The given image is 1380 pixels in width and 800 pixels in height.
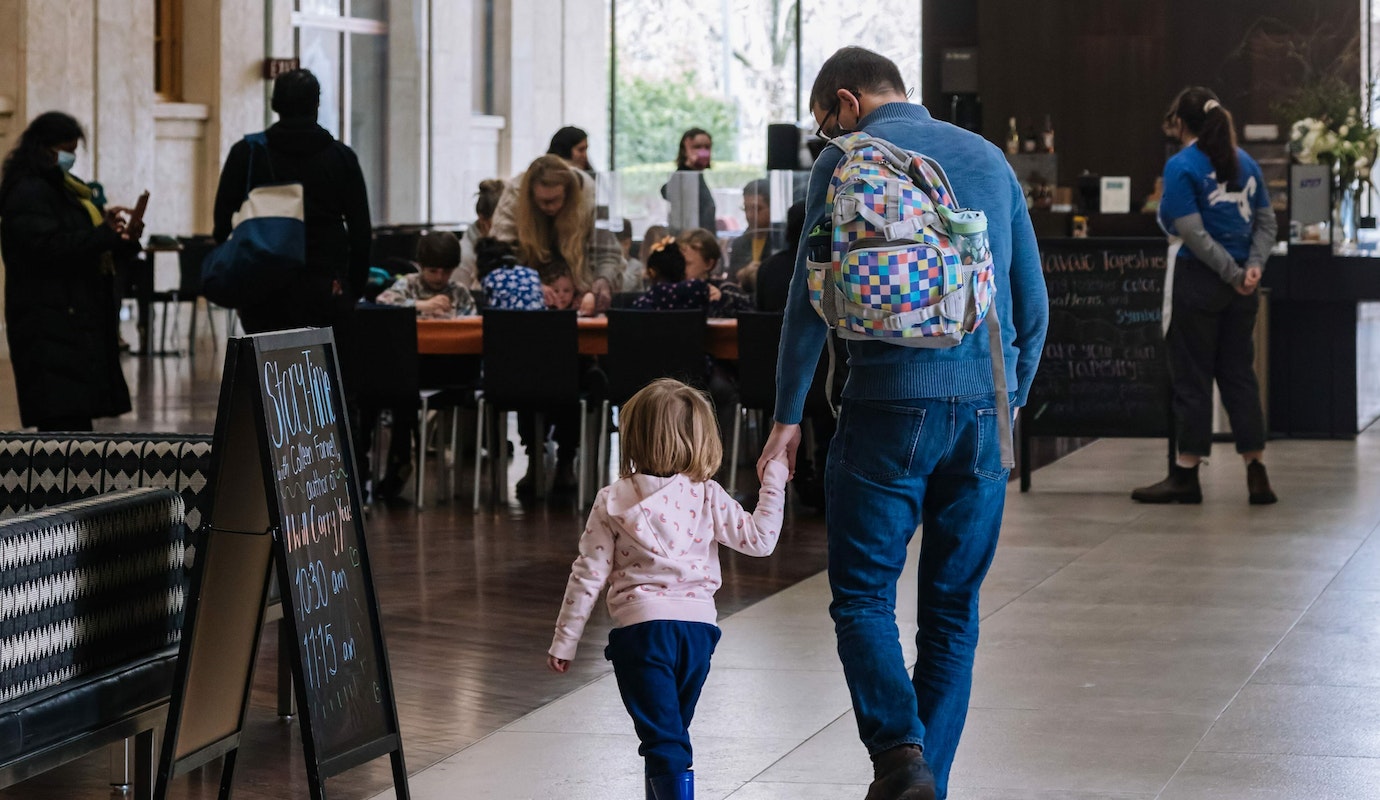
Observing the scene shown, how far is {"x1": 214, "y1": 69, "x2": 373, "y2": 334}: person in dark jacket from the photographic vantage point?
761cm

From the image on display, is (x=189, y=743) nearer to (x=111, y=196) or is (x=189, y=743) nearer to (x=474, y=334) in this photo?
(x=474, y=334)

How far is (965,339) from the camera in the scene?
145 inches

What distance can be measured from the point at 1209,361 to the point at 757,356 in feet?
6.57

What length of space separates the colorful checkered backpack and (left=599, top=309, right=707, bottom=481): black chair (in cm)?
459

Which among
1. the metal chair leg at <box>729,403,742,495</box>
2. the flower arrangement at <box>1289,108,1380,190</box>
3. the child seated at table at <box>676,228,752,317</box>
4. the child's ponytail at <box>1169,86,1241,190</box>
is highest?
the flower arrangement at <box>1289,108,1380,190</box>

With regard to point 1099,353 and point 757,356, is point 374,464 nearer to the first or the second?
point 757,356

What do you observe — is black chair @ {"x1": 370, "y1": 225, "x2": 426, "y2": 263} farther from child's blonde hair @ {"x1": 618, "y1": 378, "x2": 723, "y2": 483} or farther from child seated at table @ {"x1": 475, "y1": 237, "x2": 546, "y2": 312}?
child's blonde hair @ {"x1": 618, "y1": 378, "x2": 723, "y2": 483}

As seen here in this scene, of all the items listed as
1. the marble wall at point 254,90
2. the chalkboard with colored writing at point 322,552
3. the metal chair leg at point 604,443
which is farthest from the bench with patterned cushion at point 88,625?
the marble wall at point 254,90

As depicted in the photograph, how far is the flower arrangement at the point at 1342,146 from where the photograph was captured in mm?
11867

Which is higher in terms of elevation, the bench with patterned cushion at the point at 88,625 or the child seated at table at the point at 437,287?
the child seated at table at the point at 437,287

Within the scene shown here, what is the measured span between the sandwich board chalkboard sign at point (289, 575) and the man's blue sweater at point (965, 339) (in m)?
0.94

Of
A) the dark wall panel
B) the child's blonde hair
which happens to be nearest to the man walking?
the child's blonde hair

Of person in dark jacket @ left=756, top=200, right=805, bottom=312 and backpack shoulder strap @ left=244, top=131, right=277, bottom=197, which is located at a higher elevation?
backpack shoulder strap @ left=244, top=131, right=277, bottom=197

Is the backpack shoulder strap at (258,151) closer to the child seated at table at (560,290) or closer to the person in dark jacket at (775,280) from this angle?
the child seated at table at (560,290)
